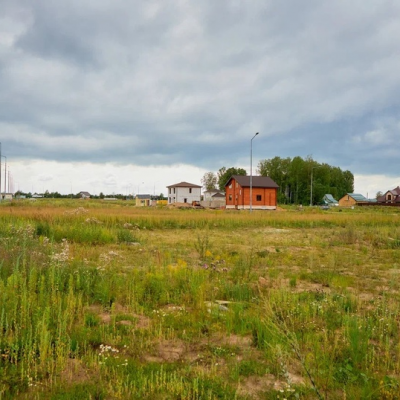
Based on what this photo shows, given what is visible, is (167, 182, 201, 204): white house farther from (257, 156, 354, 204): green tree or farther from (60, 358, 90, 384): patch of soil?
(60, 358, 90, 384): patch of soil

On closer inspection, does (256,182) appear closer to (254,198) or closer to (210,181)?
(254,198)

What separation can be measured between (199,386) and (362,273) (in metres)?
6.88

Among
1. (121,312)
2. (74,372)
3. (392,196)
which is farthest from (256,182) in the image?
(392,196)

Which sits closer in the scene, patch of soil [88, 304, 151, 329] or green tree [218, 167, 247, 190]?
patch of soil [88, 304, 151, 329]

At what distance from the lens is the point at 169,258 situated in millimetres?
9102

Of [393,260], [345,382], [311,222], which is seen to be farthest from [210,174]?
[345,382]

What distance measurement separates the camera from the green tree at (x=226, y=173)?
10125 centimetres

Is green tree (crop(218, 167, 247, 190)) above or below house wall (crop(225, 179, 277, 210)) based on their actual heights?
above

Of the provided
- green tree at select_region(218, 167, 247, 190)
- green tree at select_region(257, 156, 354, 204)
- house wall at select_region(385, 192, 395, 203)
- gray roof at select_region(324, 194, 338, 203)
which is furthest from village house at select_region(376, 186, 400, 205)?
green tree at select_region(218, 167, 247, 190)

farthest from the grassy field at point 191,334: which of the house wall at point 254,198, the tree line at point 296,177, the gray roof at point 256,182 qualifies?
the tree line at point 296,177

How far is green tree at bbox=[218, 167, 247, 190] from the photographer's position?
101250mm

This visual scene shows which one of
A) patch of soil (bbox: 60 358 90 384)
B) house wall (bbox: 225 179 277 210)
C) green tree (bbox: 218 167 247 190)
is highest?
green tree (bbox: 218 167 247 190)

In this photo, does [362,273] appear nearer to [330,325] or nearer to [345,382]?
[330,325]

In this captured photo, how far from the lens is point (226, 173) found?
4114 inches
